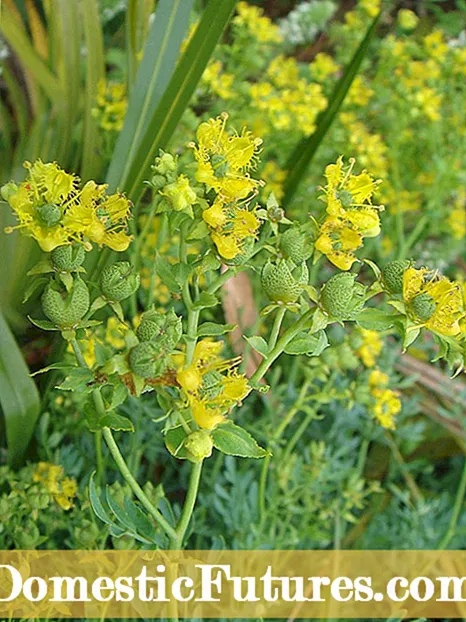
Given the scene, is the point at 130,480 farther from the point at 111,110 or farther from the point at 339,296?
the point at 111,110

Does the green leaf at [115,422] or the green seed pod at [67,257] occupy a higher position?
the green seed pod at [67,257]

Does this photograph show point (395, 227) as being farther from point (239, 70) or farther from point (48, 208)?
point (48, 208)

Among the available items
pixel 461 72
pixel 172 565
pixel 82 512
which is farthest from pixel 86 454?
pixel 461 72

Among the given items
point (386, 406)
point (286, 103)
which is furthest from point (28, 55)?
point (386, 406)

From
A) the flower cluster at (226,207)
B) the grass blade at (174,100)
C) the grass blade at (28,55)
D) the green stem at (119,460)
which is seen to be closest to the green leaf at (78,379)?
the green stem at (119,460)

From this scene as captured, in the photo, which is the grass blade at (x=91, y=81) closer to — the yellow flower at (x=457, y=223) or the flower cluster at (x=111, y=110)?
the flower cluster at (x=111, y=110)

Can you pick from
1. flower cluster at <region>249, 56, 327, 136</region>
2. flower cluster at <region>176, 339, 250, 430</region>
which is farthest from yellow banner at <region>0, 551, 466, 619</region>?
flower cluster at <region>249, 56, 327, 136</region>

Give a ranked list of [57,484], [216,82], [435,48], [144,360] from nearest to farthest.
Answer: [144,360], [57,484], [216,82], [435,48]
